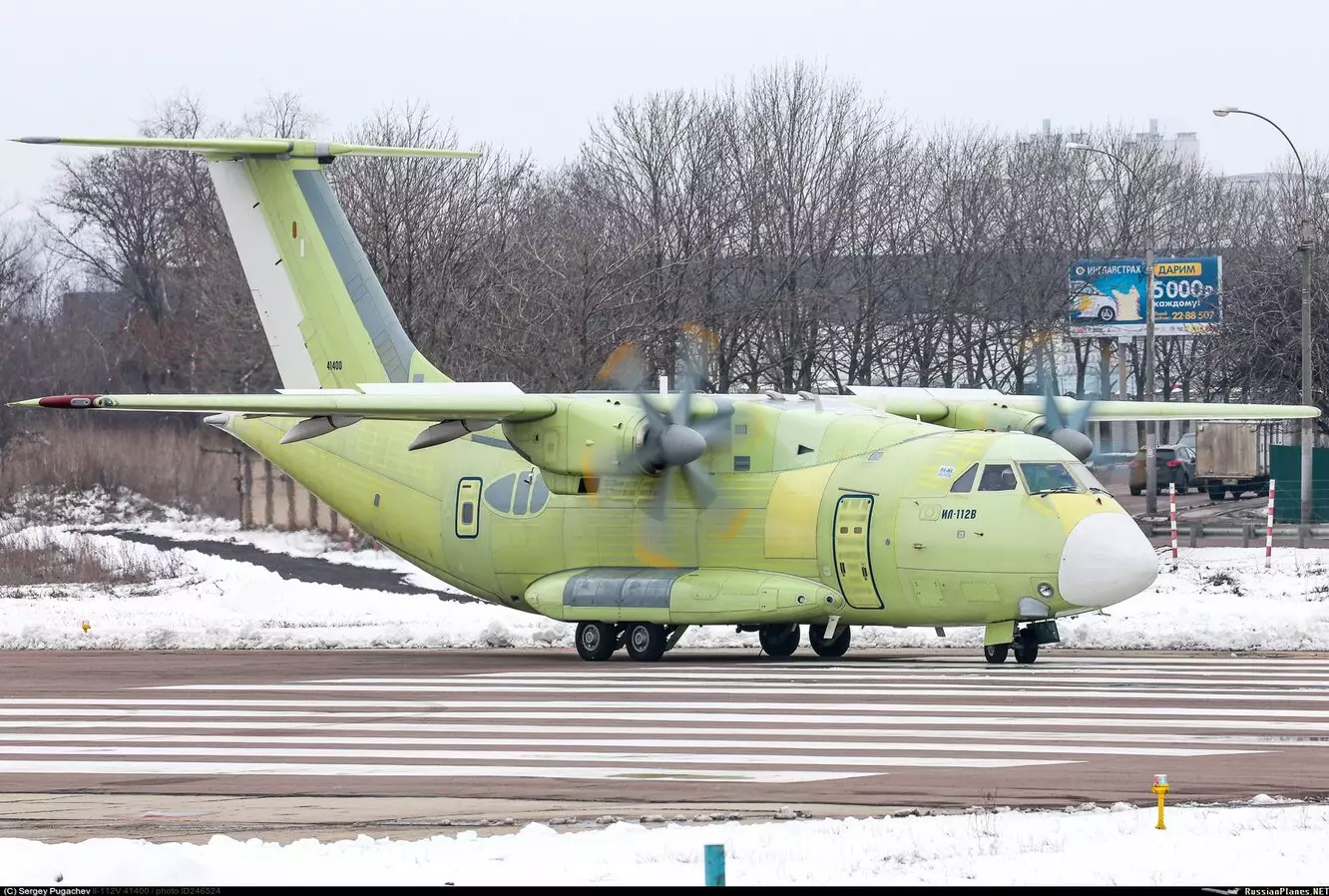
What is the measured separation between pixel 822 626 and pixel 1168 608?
22.0 ft

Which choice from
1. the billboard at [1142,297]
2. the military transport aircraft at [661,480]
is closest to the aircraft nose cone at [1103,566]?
the military transport aircraft at [661,480]

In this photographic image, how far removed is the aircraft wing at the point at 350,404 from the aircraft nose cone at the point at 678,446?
1.54 m

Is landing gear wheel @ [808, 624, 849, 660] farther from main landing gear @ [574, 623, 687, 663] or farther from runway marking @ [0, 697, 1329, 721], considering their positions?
runway marking @ [0, 697, 1329, 721]

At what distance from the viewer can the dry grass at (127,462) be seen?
188 ft

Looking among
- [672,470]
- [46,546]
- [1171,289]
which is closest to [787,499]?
[672,470]

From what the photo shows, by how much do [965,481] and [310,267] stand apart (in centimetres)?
1082

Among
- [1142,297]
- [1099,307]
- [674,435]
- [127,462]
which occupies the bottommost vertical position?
[127,462]

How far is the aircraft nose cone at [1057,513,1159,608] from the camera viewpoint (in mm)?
19797

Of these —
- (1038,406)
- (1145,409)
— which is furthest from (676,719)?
(1145,409)

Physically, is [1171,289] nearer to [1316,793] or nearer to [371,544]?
[371,544]

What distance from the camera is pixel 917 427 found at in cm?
2275

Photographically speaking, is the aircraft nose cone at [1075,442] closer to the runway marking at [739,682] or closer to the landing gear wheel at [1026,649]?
the landing gear wheel at [1026,649]

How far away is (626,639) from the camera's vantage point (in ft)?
78.6

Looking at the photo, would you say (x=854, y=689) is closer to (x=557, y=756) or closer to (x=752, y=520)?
(x=752, y=520)
